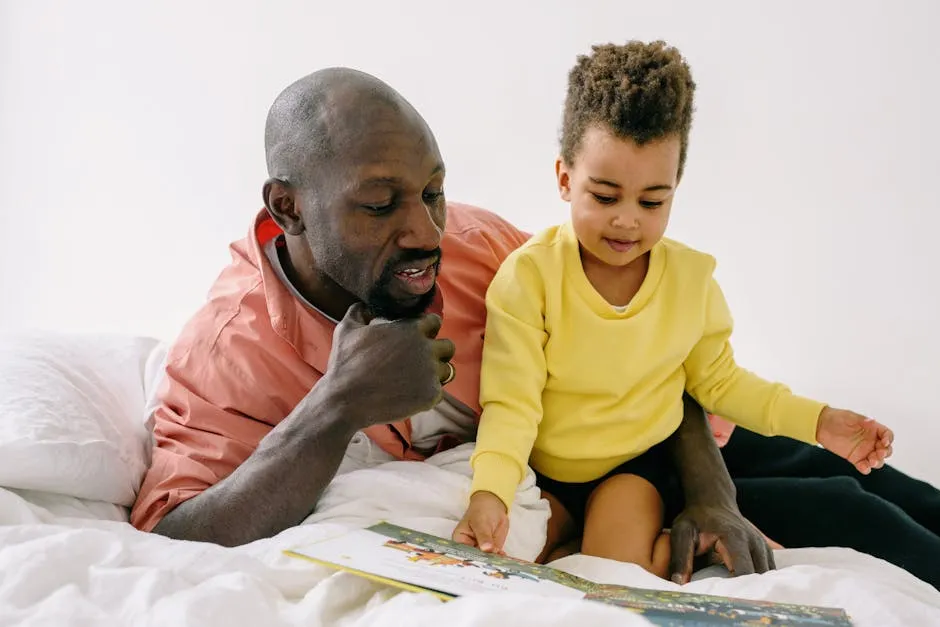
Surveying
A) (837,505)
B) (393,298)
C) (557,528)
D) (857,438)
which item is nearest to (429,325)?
(393,298)

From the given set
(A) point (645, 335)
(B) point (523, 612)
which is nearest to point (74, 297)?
(A) point (645, 335)

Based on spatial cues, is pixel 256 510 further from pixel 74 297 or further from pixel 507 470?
pixel 74 297

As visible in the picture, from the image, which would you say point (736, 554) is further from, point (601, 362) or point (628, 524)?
point (601, 362)

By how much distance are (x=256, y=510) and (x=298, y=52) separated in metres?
1.77

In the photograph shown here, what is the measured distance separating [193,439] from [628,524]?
0.62 m

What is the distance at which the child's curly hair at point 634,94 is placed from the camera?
1.35 meters

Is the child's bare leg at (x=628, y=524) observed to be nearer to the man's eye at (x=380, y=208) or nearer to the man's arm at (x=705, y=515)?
the man's arm at (x=705, y=515)

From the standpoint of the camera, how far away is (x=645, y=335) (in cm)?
145

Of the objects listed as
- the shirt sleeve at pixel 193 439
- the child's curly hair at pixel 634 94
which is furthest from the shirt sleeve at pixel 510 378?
the shirt sleeve at pixel 193 439

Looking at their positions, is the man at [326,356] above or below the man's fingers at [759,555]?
above

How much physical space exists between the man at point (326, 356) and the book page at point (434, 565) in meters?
0.17

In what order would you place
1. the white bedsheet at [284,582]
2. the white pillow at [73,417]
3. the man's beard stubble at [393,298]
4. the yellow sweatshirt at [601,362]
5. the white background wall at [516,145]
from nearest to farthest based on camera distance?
the white bedsheet at [284,582], the white pillow at [73,417], the man's beard stubble at [393,298], the yellow sweatshirt at [601,362], the white background wall at [516,145]

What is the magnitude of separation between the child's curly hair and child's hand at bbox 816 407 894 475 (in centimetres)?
42

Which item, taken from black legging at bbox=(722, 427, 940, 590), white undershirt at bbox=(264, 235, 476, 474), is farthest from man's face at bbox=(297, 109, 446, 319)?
black legging at bbox=(722, 427, 940, 590)
